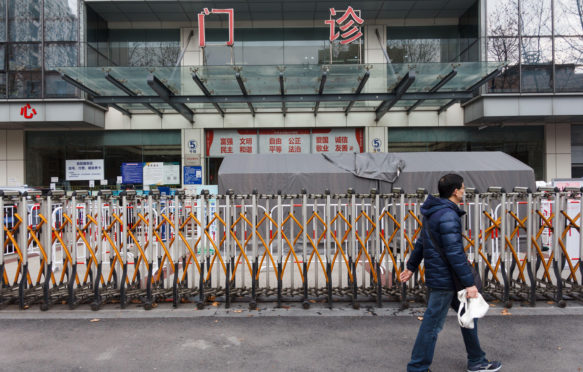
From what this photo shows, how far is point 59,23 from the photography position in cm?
1492

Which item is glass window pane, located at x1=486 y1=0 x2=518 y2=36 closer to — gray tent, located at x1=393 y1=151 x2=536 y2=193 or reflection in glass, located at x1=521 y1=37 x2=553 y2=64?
reflection in glass, located at x1=521 y1=37 x2=553 y2=64

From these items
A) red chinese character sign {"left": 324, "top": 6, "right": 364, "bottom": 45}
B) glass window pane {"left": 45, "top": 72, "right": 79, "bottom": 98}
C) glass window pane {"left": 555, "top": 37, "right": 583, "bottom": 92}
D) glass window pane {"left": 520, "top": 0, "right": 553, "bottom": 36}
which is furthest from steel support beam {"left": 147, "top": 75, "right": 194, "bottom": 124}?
glass window pane {"left": 555, "top": 37, "right": 583, "bottom": 92}

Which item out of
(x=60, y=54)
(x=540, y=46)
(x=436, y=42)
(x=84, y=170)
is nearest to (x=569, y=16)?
(x=540, y=46)

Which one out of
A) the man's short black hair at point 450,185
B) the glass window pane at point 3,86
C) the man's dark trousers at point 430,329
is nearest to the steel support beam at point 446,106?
the man's short black hair at point 450,185

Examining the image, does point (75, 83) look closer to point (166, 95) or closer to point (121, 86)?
point (121, 86)

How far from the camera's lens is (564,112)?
47.8 feet

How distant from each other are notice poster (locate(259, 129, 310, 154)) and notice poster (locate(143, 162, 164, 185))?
13.8 feet

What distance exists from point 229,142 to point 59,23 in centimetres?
770

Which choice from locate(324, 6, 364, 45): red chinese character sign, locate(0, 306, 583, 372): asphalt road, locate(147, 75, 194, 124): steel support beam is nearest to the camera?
locate(0, 306, 583, 372): asphalt road

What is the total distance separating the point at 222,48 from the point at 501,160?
11.1 m

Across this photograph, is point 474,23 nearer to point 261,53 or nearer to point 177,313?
point 261,53

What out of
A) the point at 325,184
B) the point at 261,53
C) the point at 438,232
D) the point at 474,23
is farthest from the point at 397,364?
the point at 474,23

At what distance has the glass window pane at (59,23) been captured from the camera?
1489 centimetres

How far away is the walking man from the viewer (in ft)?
11.0
